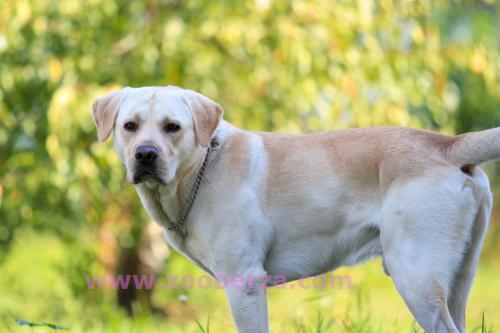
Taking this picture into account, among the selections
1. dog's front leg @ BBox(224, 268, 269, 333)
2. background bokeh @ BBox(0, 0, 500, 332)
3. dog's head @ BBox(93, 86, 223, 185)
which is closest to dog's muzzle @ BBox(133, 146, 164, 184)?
dog's head @ BBox(93, 86, 223, 185)

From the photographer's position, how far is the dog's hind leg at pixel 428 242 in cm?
327

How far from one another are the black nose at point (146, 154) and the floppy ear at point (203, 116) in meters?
0.21

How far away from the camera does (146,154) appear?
11.2 ft

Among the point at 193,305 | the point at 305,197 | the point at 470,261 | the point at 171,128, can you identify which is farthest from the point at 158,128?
the point at 193,305

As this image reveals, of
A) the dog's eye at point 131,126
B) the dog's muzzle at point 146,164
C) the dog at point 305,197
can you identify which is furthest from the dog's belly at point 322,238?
the dog's eye at point 131,126

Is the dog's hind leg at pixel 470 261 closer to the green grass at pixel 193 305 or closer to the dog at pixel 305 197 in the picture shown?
the dog at pixel 305 197

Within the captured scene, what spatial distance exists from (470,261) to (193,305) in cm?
550

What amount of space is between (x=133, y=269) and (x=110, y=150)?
2456mm

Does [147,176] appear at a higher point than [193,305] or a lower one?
higher

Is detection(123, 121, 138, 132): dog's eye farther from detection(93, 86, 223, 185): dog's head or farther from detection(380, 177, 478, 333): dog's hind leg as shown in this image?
detection(380, 177, 478, 333): dog's hind leg

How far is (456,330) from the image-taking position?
130 inches

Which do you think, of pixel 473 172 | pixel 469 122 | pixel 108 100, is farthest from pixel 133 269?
pixel 473 172

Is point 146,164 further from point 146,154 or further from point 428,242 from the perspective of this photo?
point 428,242

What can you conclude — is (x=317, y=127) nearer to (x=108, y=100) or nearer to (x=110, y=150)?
(x=110, y=150)
